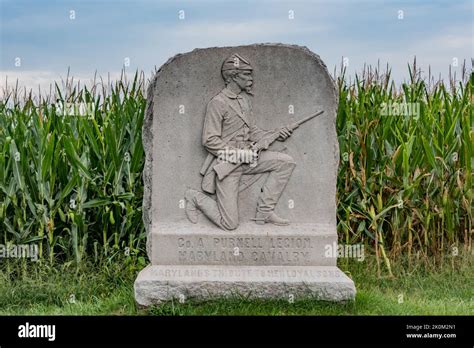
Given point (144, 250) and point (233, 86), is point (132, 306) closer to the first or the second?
point (144, 250)

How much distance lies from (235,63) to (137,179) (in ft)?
7.10

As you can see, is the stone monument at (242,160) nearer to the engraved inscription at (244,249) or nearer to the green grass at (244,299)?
the engraved inscription at (244,249)

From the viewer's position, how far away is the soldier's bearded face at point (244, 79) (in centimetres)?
684

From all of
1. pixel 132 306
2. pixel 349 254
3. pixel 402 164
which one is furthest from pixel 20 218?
pixel 402 164

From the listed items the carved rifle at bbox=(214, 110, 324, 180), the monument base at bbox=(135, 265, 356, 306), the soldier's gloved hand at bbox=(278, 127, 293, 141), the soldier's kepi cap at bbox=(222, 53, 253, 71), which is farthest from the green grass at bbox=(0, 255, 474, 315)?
the soldier's kepi cap at bbox=(222, 53, 253, 71)

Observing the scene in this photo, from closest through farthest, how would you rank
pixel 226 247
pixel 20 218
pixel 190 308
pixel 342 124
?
pixel 190 308
pixel 226 247
pixel 20 218
pixel 342 124

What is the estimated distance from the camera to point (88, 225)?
797cm

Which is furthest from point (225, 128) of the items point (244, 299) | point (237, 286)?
point (244, 299)

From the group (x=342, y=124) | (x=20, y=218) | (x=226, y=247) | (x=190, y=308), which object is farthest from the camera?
(x=342, y=124)

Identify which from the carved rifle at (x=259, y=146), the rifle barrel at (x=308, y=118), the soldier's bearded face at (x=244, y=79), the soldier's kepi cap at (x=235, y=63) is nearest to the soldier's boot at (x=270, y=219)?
the carved rifle at (x=259, y=146)

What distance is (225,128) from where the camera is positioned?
6.89 meters

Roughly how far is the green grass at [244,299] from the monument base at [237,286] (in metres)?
0.07
